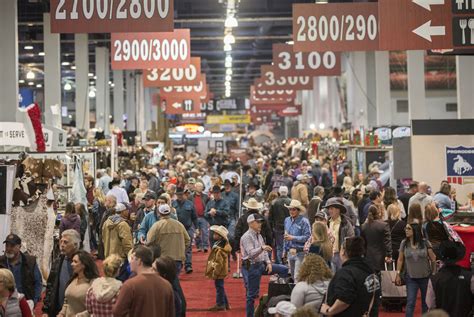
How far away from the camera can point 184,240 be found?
1173 cm

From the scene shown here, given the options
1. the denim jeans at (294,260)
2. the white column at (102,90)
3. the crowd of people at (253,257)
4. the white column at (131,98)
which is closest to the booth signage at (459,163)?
the crowd of people at (253,257)

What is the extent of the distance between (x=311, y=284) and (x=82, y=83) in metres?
24.8

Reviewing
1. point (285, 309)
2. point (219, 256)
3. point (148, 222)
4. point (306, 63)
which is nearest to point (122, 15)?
point (148, 222)

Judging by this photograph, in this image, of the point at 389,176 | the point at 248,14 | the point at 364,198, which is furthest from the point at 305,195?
the point at 248,14

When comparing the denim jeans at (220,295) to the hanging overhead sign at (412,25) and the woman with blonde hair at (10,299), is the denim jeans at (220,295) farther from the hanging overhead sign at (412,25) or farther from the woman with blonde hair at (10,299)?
the woman with blonde hair at (10,299)

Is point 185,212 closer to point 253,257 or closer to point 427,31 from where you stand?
point 253,257

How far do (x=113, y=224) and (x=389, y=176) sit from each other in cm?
1112

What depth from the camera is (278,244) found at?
15.1 metres

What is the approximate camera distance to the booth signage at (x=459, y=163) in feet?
50.3

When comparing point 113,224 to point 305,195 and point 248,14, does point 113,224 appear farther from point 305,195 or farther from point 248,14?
point 248,14

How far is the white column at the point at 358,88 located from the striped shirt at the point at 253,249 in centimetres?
2227

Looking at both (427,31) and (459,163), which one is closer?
(427,31)

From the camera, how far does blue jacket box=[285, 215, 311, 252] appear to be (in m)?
11.7

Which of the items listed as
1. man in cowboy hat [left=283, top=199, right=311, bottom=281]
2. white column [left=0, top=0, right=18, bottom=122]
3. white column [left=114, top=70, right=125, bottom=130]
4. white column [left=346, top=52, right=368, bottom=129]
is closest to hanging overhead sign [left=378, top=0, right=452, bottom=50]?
man in cowboy hat [left=283, top=199, right=311, bottom=281]
